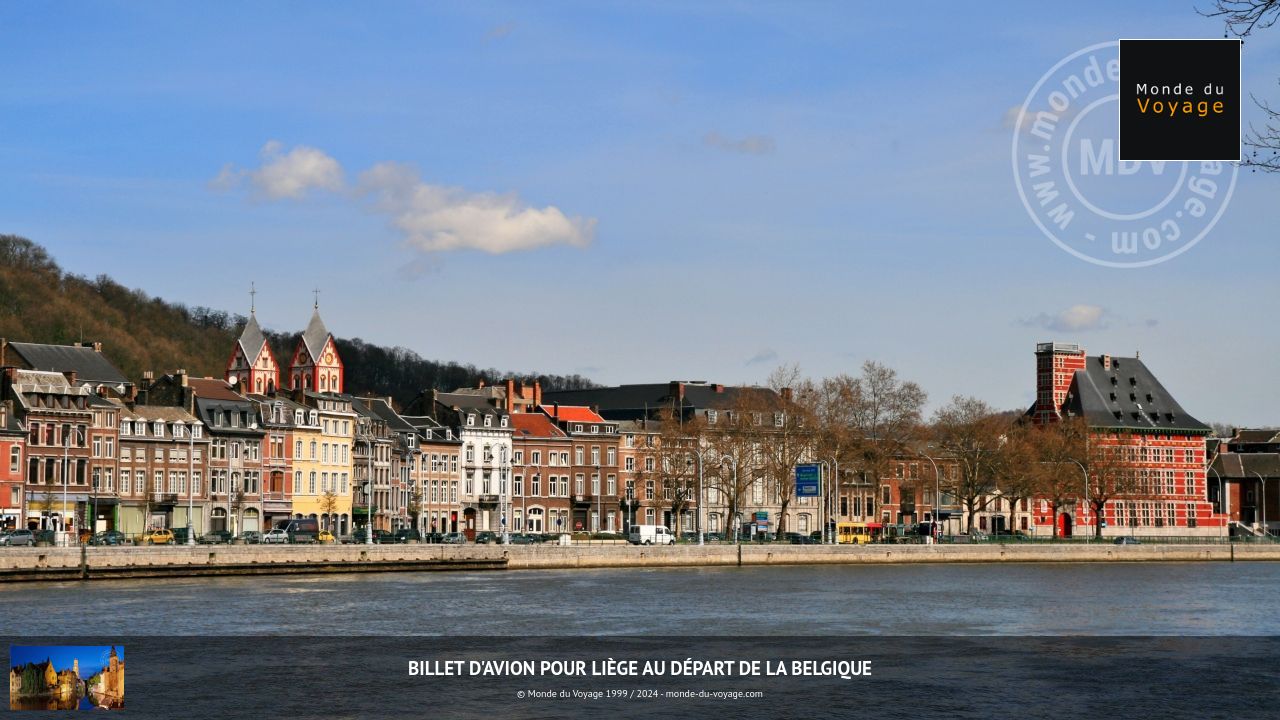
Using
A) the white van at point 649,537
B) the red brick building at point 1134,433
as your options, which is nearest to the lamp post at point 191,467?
the white van at point 649,537

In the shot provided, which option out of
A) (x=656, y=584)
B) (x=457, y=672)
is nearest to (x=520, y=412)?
(x=656, y=584)

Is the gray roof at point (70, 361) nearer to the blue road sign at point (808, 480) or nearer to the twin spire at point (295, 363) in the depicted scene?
the twin spire at point (295, 363)

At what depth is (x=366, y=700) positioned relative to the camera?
146ft

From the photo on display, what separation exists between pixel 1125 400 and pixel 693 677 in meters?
127

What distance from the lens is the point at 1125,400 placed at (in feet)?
552

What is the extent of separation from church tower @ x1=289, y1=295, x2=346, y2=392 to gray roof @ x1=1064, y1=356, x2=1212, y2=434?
70082 mm

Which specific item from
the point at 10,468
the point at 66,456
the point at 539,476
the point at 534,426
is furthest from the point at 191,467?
the point at 534,426

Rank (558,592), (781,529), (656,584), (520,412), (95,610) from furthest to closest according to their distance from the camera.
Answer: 1. (520,412)
2. (781,529)
3. (656,584)
4. (558,592)
5. (95,610)

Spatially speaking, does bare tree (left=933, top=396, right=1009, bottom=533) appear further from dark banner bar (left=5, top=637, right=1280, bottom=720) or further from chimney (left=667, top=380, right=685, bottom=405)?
dark banner bar (left=5, top=637, right=1280, bottom=720)

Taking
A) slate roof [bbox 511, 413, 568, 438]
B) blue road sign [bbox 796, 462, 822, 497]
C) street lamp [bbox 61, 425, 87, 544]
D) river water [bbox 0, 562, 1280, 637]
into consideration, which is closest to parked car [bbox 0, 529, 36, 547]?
river water [bbox 0, 562, 1280, 637]

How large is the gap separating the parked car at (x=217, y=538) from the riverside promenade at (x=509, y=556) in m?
7.44

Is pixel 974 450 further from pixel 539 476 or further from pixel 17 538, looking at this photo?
pixel 17 538

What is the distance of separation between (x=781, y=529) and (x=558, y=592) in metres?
51.4

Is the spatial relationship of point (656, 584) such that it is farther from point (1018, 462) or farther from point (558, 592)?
point (1018, 462)
